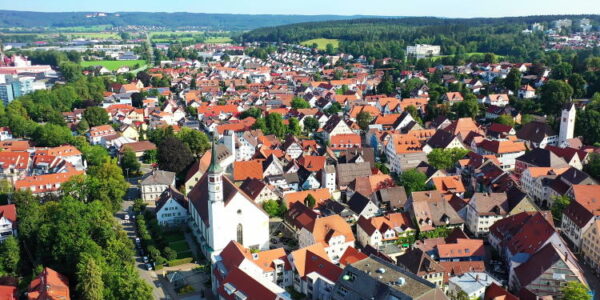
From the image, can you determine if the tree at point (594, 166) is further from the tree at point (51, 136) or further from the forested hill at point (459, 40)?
the forested hill at point (459, 40)

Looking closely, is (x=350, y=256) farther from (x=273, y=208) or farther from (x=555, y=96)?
(x=555, y=96)

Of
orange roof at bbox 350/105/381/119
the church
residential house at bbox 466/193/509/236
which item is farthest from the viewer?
orange roof at bbox 350/105/381/119

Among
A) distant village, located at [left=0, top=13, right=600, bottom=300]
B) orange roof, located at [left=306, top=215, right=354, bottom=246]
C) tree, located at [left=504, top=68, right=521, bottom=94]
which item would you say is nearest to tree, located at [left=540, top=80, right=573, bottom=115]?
distant village, located at [left=0, top=13, right=600, bottom=300]

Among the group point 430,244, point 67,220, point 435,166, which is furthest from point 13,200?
point 435,166

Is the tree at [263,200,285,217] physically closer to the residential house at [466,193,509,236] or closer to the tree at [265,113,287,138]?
the residential house at [466,193,509,236]

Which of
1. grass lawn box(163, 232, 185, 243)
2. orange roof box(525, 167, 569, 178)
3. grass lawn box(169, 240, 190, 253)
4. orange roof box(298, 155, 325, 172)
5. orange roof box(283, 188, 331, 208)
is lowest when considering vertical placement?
grass lawn box(163, 232, 185, 243)

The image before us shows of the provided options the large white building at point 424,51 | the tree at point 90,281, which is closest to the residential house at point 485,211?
the tree at point 90,281

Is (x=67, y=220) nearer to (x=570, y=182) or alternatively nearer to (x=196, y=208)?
(x=196, y=208)
